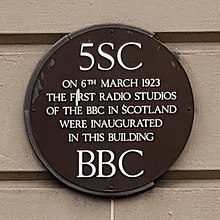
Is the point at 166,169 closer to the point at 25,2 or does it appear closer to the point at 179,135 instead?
the point at 179,135

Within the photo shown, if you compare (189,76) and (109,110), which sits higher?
(189,76)

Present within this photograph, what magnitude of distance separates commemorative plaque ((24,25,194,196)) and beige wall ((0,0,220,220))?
44mm

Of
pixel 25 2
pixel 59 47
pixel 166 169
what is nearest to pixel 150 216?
pixel 166 169

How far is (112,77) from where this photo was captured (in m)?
2.96

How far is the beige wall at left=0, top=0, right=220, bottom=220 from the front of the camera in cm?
294

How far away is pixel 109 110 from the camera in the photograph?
295cm

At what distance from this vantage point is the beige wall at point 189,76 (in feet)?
9.63

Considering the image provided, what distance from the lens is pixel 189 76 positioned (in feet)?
9.82

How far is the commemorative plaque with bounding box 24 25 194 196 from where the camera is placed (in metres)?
2.92

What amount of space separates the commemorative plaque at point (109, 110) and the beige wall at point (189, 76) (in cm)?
4

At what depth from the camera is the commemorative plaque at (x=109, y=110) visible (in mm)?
2924

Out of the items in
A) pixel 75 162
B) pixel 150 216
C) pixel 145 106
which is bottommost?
pixel 150 216

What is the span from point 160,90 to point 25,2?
1.87 feet

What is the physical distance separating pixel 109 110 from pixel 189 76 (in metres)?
0.30
